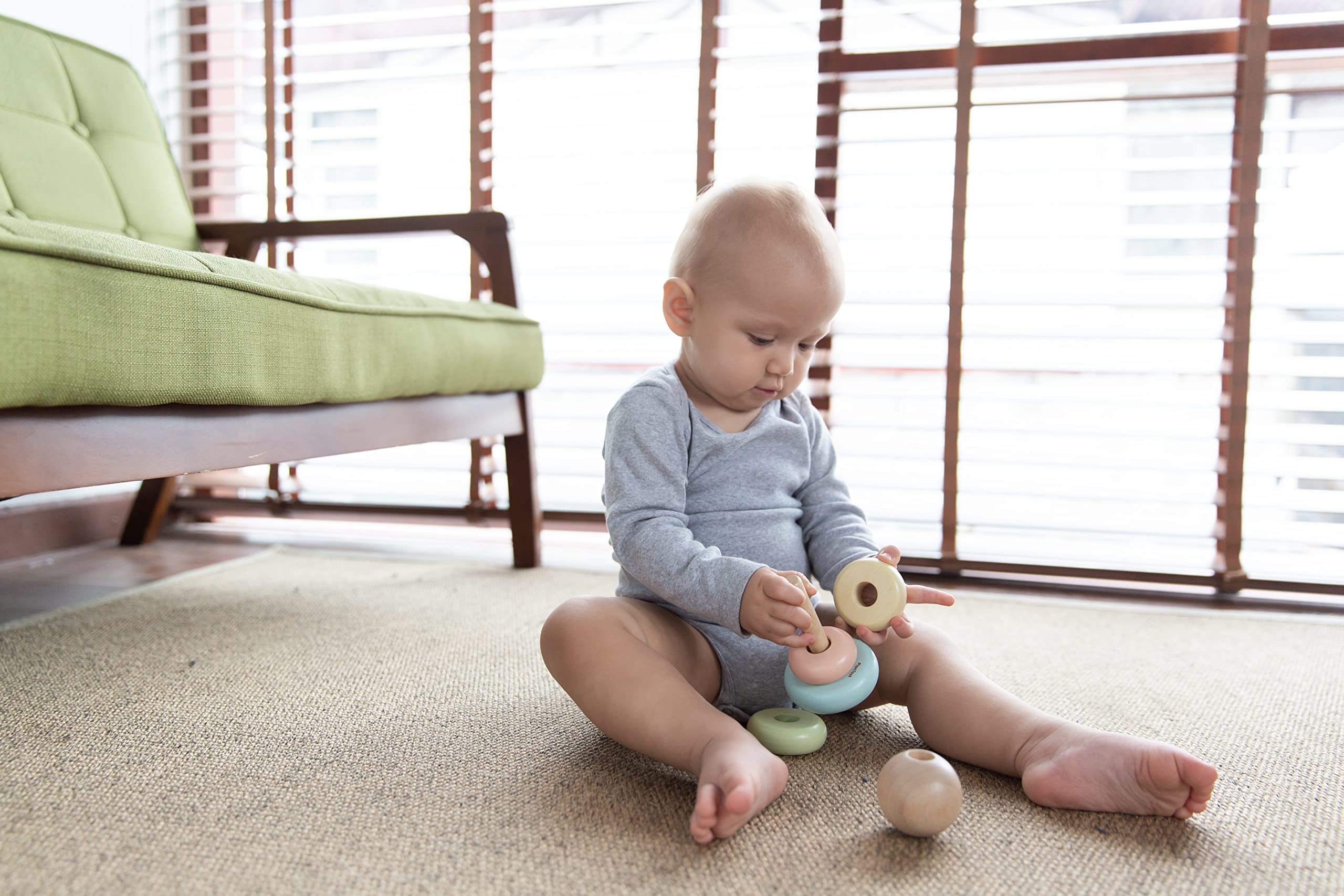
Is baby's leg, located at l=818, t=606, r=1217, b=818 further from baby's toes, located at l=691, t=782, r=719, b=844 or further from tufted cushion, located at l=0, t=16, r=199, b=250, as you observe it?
tufted cushion, located at l=0, t=16, r=199, b=250

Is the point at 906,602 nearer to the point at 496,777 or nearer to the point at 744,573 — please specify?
the point at 744,573

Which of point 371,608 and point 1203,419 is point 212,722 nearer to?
point 371,608

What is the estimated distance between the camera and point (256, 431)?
3.42ft

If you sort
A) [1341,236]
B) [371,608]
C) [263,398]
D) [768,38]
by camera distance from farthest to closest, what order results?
[768,38], [1341,236], [371,608], [263,398]

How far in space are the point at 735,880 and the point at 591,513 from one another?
53.8 inches

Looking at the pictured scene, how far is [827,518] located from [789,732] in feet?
0.89


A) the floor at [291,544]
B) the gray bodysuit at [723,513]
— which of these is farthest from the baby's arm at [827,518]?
the floor at [291,544]

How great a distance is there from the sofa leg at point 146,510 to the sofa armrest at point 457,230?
57 centimetres

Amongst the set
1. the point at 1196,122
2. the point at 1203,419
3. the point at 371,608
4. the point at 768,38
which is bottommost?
the point at 371,608

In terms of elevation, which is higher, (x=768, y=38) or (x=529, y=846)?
(x=768, y=38)

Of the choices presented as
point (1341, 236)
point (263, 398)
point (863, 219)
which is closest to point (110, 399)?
point (263, 398)

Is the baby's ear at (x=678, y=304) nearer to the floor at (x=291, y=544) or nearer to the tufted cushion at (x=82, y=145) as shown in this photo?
the floor at (x=291, y=544)

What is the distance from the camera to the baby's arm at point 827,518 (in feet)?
3.17

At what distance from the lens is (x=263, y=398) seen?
3.32 feet
